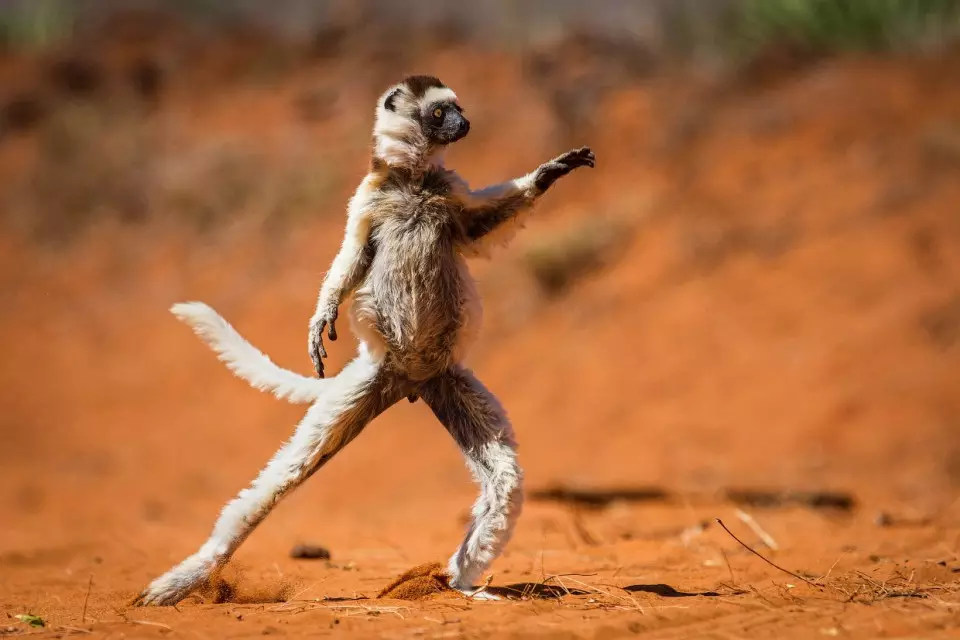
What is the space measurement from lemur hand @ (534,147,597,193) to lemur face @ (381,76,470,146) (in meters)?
0.46

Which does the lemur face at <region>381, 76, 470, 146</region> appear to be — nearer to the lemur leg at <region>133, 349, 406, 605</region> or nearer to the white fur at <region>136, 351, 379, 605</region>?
the lemur leg at <region>133, 349, 406, 605</region>

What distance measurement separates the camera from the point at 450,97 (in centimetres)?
506

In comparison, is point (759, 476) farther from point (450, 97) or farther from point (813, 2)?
point (813, 2)

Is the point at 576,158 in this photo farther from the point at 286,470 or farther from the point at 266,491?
the point at 266,491

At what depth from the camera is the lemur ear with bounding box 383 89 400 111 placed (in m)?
5.11

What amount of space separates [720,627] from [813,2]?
16341 millimetres

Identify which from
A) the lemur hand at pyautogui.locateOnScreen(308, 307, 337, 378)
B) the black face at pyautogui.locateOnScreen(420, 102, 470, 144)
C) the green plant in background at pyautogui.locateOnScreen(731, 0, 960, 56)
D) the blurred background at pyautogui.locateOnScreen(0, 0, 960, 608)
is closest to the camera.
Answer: the lemur hand at pyautogui.locateOnScreen(308, 307, 337, 378)

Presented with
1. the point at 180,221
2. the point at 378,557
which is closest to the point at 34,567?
the point at 378,557

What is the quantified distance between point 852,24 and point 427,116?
1517 centimetres

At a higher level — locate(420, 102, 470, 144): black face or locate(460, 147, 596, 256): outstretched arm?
locate(420, 102, 470, 144): black face

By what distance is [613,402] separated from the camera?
1332 cm

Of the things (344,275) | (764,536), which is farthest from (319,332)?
(764,536)

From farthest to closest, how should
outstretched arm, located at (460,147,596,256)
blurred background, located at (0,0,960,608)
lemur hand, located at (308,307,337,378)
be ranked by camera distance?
blurred background, located at (0,0,960,608) → outstretched arm, located at (460,147,596,256) → lemur hand, located at (308,307,337,378)

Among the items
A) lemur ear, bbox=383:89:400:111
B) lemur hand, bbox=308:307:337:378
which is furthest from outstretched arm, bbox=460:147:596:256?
lemur hand, bbox=308:307:337:378
